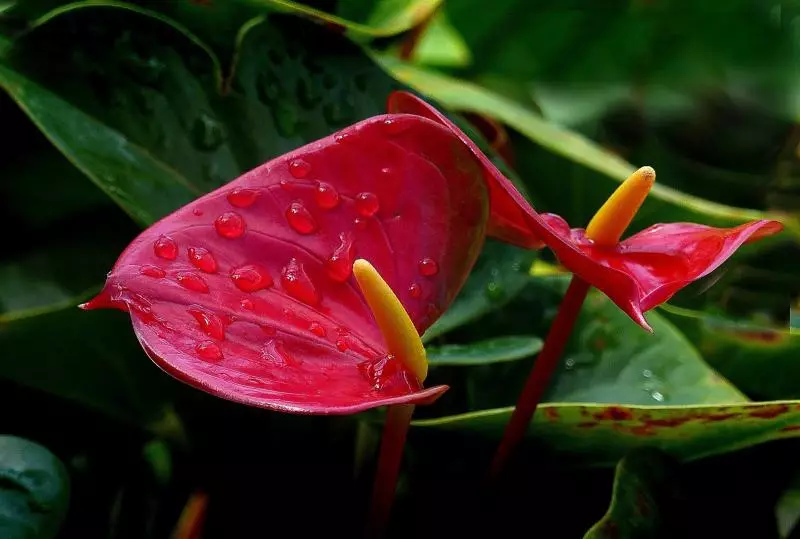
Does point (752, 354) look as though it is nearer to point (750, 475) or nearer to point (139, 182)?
point (750, 475)

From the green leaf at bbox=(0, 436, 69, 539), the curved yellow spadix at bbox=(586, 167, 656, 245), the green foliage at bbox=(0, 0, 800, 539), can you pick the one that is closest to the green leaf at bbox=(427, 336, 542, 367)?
the green foliage at bbox=(0, 0, 800, 539)

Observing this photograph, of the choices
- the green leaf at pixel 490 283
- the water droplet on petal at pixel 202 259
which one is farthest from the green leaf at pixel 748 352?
the water droplet on petal at pixel 202 259

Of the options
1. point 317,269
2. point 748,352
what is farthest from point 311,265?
point 748,352

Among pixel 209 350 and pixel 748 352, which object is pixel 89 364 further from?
pixel 748 352

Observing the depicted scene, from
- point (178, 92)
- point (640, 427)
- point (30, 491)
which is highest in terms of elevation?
point (178, 92)

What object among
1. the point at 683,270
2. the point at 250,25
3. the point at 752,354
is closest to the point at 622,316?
the point at 752,354
